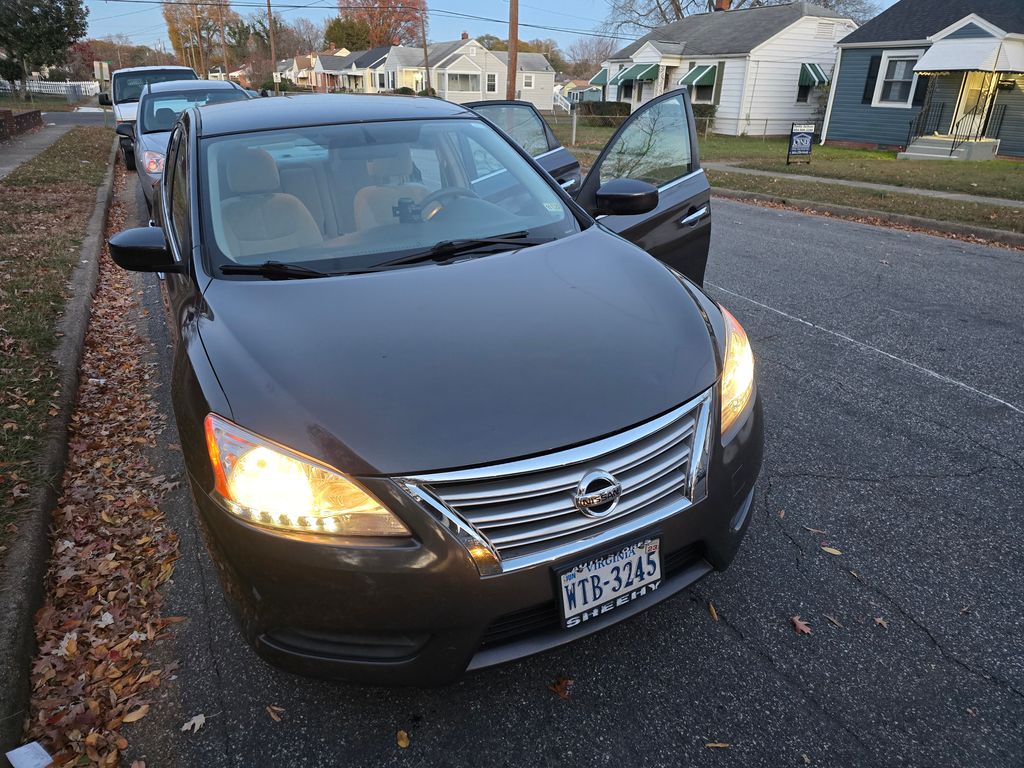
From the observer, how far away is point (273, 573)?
1.80 m

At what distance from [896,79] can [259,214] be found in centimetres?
2724

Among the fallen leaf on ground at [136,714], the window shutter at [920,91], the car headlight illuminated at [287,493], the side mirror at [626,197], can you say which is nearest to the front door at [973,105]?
the window shutter at [920,91]

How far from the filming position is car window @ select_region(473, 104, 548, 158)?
6810mm

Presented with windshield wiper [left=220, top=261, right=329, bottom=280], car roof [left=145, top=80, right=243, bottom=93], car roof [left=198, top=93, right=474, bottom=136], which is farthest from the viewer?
car roof [left=145, top=80, right=243, bottom=93]

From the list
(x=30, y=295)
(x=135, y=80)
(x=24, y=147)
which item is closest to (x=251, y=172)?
(x=30, y=295)

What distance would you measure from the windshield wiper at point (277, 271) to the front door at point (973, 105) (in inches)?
983

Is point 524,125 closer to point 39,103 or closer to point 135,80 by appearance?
point 135,80

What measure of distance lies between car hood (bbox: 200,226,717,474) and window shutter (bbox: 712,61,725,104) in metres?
32.7

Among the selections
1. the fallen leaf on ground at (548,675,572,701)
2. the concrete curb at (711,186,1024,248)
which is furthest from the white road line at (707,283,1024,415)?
the concrete curb at (711,186,1024,248)

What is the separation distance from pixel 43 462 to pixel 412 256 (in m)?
2.13

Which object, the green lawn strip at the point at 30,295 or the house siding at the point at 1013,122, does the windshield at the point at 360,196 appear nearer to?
the green lawn strip at the point at 30,295

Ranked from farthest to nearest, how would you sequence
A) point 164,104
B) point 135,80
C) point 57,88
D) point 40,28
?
point 57,88 → point 40,28 → point 135,80 → point 164,104

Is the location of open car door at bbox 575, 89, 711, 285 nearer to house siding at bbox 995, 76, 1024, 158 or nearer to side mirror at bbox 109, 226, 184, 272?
side mirror at bbox 109, 226, 184, 272

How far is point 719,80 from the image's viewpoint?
31.5 m
